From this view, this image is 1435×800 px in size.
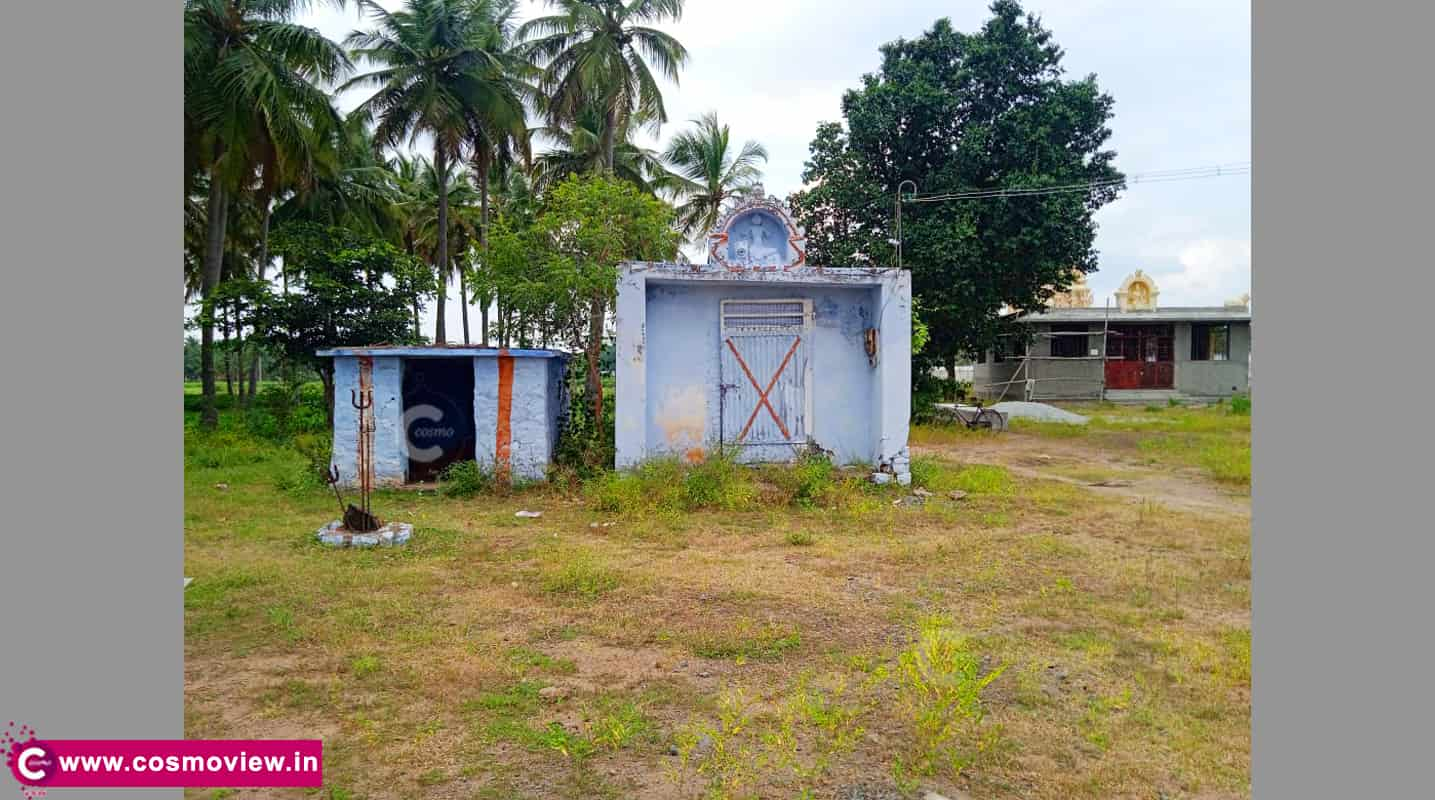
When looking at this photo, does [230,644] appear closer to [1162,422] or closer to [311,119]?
[311,119]

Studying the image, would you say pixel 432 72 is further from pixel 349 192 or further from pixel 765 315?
pixel 765 315

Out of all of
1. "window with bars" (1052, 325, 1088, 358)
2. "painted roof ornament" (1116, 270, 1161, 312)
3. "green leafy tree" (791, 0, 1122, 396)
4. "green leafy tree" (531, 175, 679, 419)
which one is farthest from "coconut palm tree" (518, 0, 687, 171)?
"painted roof ornament" (1116, 270, 1161, 312)

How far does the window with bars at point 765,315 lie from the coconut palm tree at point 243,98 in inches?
440

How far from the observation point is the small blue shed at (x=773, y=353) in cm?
1062

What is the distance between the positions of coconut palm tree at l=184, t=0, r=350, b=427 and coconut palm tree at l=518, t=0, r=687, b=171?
531cm

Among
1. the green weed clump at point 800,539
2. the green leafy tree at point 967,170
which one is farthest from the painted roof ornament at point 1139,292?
the green weed clump at point 800,539

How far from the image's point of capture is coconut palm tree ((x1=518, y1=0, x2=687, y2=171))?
21.4 meters

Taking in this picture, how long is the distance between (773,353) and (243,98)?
1234 cm

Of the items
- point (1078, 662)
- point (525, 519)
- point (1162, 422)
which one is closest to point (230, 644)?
point (525, 519)

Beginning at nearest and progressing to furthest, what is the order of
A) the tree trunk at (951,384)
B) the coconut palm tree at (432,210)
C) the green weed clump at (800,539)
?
the green weed clump at (800,539) < the tree trunk at (951,384) < the coconut palm tree at (432,210)

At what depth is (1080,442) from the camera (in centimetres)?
1650

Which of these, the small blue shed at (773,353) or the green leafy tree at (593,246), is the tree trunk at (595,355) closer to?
the green leafy tree at (593,246)

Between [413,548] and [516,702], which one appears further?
[413,548]

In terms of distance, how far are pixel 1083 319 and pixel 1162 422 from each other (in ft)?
24.2
